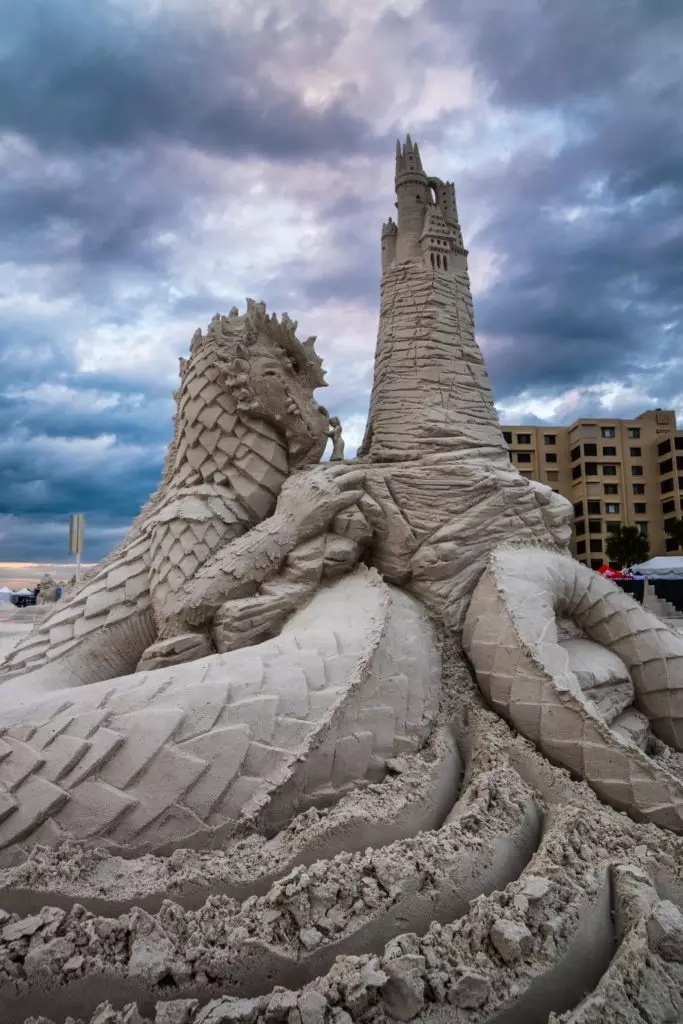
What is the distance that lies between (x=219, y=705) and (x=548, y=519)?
2081 mm

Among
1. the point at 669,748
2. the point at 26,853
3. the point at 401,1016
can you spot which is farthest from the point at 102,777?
the point at 669,748

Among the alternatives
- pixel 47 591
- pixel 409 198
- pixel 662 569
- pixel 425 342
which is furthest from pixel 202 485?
pixel 662 569

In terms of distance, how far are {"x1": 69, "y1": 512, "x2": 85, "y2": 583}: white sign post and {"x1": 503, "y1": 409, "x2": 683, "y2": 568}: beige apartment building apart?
81.9ft

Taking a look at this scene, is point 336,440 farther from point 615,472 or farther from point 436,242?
point 615,472

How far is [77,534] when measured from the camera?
10.9 m

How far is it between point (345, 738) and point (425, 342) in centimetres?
230

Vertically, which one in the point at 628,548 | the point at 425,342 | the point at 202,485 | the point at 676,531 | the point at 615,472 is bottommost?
the point at 628,548

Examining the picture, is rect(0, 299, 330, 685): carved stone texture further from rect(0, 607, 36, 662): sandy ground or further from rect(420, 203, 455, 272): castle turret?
rect(0, 607, 36, 662): sandy ground

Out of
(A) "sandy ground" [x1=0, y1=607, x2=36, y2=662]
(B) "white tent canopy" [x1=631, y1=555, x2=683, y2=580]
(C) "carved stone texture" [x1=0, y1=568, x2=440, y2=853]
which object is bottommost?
(A) "sandy ground" [x1=0, y1=607, x2=36, y2=662]

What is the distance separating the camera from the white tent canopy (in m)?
16.7

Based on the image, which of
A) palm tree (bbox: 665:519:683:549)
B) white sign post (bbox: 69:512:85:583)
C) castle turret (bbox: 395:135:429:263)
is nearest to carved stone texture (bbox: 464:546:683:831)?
castle turret (bbox: 395:135:429:263)

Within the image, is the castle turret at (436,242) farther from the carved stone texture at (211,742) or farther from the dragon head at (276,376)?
the carved stone texture at (211,742)

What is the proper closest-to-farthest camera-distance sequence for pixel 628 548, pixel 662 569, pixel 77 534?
pixel 77 534 < pixel 662 569 < pixel 628 548

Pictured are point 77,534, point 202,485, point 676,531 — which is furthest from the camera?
A: point 676,531
